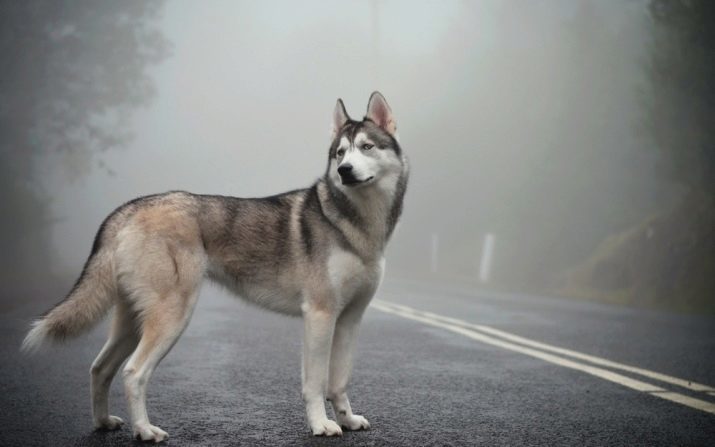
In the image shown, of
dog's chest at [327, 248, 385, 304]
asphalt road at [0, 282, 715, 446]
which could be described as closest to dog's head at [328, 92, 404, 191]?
dog's chest at [327, 248, 385, 304]

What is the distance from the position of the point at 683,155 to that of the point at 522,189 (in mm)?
8761

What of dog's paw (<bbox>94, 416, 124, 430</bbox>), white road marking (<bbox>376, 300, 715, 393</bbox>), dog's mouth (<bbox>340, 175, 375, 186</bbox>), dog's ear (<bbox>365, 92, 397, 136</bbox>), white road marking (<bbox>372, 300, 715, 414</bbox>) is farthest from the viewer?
white road marking (<bbox>376, 300, 715, 393</bbox>)

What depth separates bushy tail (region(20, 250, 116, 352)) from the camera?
4.12 meters

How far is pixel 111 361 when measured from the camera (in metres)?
4.50

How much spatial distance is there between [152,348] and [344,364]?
1148 mm

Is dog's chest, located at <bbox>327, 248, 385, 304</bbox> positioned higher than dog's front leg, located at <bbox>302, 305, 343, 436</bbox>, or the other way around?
dog's chest, located at <bbox>327, 248, 385, 304</bbox>

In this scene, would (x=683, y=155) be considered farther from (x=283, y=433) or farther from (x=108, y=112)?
(x=108, y=112)

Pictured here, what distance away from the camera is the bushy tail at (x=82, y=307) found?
4.12 metres

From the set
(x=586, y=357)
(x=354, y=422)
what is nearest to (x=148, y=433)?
(x=354, y=422)

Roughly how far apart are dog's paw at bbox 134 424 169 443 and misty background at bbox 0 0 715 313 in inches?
403

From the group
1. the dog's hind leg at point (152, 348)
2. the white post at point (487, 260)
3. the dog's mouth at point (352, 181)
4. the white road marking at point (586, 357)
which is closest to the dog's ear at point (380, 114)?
the dog's mouth at point (352, 181)

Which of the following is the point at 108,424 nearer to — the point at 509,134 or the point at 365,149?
the point at 365,149

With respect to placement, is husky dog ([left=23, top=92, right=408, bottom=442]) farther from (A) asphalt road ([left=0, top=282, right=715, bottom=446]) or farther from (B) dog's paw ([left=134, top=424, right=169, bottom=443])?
(A) asphalt road ([left=0, top=282, right=715, bottom=446])

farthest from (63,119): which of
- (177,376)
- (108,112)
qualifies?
(177,376)
